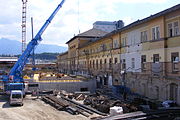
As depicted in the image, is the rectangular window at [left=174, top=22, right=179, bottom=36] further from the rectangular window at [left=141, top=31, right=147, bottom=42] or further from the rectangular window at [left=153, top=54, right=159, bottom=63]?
the rectangular window at [left=141, top=31, right=147, bottom=42]

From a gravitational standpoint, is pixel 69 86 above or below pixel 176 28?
below

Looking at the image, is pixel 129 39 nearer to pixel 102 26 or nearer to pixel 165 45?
pixel 165 45

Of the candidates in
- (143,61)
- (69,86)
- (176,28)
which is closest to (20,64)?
(69,86)

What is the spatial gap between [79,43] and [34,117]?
145ft

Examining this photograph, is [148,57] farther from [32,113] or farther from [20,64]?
[20,64]

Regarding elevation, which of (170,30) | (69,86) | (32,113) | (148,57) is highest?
(170,30)

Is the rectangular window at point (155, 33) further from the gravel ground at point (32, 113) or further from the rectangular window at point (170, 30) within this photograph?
the gravel ground at point (32, 113)

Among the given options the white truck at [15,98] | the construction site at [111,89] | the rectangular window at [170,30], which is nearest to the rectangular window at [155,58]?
the construction site at [111,89]

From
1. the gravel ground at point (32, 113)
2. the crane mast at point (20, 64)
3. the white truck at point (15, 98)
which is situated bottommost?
the gravel ground at point (32, 113)

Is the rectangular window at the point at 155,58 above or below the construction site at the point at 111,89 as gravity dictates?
above

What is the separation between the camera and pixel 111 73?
39250 mm

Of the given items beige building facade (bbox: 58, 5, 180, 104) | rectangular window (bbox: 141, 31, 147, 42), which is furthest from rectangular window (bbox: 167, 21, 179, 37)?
rectangular window (bbox: 141, 31, 147, 42)

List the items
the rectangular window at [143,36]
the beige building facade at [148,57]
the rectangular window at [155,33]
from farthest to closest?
the rectangular window at [143,36], the rectangular window at [155,33], the beige building facade at [148,57]

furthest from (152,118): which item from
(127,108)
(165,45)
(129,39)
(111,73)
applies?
(111,73)
